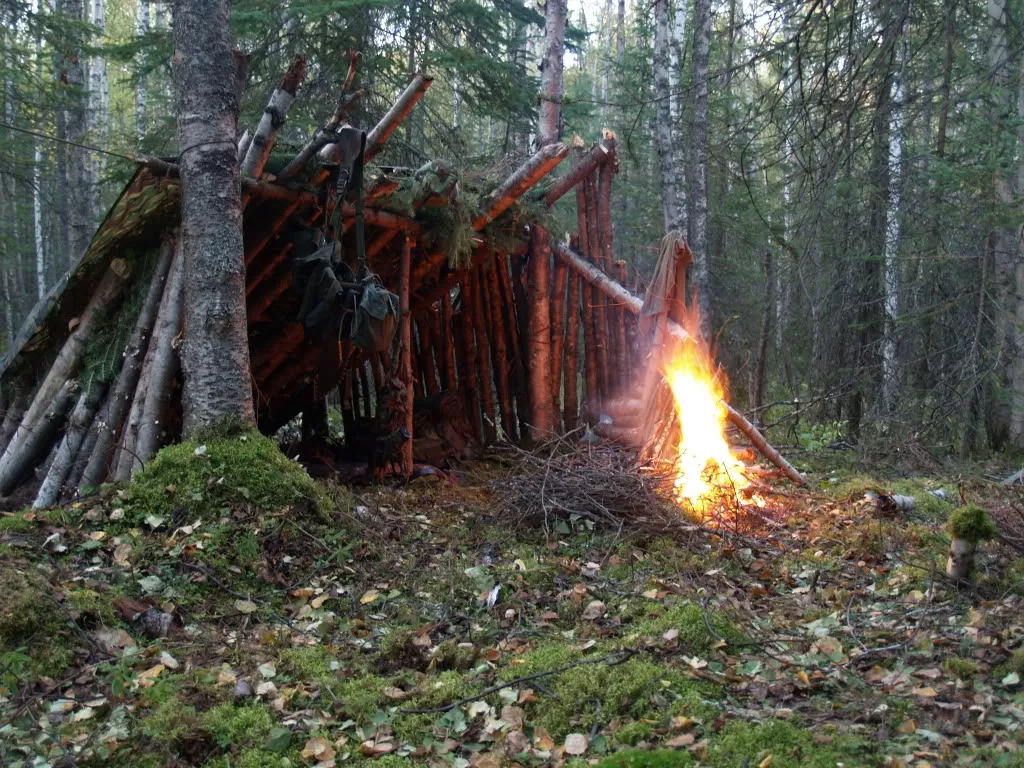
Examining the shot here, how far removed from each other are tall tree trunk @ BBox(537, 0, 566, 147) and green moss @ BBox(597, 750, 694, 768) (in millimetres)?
9755

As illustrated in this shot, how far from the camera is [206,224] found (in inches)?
225

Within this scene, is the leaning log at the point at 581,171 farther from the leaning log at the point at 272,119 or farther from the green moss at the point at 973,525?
the green moss at the point at 973,525

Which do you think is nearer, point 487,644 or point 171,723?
point 171,723

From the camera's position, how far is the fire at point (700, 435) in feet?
21.8

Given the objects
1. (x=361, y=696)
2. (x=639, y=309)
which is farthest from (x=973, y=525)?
(x=639, y=309)

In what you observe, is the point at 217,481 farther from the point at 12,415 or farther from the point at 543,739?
the point at 543,739

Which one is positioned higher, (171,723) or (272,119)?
(272,119)

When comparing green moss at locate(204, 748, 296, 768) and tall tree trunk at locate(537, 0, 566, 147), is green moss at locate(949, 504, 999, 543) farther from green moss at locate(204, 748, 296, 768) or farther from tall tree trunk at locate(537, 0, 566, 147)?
tall tree trunk at locate(537, 0, 566, 147)

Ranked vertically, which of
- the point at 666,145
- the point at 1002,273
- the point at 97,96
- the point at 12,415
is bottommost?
the point at 12,415

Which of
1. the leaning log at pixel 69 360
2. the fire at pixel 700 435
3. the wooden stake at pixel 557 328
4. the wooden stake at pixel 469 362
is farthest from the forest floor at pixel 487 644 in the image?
the wooden stake at pixel 557 328

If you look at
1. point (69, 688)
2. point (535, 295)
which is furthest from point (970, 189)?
point (69, 688)

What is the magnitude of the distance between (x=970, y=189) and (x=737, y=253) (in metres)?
9.23

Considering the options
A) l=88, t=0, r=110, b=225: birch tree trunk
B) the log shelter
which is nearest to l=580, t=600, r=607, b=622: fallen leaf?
the log shelter

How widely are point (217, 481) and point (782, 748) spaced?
3752 millimetres
